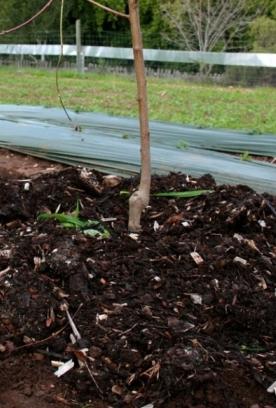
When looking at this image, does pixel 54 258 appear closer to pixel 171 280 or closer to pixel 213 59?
pixel 171 280

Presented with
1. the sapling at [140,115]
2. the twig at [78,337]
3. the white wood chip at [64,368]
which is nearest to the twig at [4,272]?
the twig at [78,337]

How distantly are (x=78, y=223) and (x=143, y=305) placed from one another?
0.71 meters

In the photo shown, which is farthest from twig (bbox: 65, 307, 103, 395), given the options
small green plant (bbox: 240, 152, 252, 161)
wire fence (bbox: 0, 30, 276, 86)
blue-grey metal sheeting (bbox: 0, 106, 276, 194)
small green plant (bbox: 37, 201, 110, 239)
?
wire fence (bbox: 0, 30, 276, 86)

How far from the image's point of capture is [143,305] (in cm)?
242

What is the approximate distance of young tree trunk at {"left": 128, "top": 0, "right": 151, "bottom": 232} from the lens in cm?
286

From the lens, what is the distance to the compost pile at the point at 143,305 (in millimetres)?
2115

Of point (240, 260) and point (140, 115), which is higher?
point (140, 115)

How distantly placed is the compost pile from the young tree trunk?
9cm

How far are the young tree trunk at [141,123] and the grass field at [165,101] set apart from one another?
4178 millimetres

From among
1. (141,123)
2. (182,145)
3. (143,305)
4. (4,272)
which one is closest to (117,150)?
(182,145)

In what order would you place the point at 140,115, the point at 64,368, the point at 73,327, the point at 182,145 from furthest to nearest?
the point at 182,145 < the point at 140,115 < the point at 73,327 < the point at 64,368

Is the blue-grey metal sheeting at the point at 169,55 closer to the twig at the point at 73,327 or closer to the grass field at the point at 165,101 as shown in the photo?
the grass field at the point at 165,101

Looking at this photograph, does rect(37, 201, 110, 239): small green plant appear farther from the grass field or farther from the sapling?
the grass field

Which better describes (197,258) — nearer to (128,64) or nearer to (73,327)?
(73,327)
